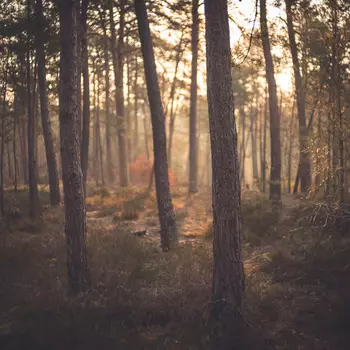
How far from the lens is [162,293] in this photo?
21.7 feet

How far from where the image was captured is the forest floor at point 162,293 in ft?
17.9

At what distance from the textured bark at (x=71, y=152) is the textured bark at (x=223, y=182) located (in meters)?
2.73

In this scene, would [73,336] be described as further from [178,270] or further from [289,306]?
[289,306]

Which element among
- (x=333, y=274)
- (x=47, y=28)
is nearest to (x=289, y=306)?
(x=333, y=274)

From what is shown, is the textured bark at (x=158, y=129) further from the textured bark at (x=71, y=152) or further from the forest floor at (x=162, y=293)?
the textured bark at (x=71, y=152)

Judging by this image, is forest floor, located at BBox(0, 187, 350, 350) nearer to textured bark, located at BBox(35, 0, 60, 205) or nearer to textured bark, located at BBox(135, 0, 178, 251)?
textured bark, located at BBox(135, 0, 178, 251)

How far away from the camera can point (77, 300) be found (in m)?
6.59

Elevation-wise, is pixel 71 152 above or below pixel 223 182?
above

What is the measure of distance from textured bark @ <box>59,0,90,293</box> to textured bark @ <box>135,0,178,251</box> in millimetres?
2465

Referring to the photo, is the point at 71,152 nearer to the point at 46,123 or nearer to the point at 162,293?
the point at 162,293

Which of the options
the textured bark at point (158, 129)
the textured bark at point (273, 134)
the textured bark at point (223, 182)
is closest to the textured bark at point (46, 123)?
the textured bark at point (158, 129)

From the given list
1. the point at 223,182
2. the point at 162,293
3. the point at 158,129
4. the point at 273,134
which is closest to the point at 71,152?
the point at 158,129

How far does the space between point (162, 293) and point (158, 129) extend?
4225mm

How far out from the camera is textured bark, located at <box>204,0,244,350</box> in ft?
17.9
